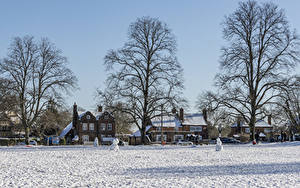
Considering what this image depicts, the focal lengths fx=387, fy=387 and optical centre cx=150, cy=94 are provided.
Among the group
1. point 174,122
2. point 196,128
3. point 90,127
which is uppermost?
point 174,122

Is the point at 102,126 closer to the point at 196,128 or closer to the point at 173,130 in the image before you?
the point at 173,130

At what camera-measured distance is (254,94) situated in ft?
132

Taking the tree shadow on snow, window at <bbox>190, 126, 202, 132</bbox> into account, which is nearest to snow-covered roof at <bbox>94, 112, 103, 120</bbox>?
window at <bbox>190, 126, 202, 132</bbox>

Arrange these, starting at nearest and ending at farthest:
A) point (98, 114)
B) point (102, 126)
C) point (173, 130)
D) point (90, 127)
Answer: point (90, 127)
point (102, 126)
point (98, 114)
point (173, 130)

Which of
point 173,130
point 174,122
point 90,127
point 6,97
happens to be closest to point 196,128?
point 174,122

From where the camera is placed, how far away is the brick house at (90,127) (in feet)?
247

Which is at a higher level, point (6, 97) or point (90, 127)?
point (6, 97)

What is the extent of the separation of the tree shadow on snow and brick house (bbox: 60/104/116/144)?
5805cm

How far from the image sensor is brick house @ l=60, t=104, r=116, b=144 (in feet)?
247

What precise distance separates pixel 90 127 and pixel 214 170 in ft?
201

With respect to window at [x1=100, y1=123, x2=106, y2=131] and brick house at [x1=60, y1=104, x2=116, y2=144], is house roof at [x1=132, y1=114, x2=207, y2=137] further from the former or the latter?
window at [x1=100, y1=123, x2=106, y2=131]

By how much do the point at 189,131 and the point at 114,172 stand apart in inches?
2693

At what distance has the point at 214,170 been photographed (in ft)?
54.1

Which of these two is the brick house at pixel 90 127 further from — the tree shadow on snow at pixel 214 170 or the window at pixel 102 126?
the tree shadow on snow at pixel 214 170
